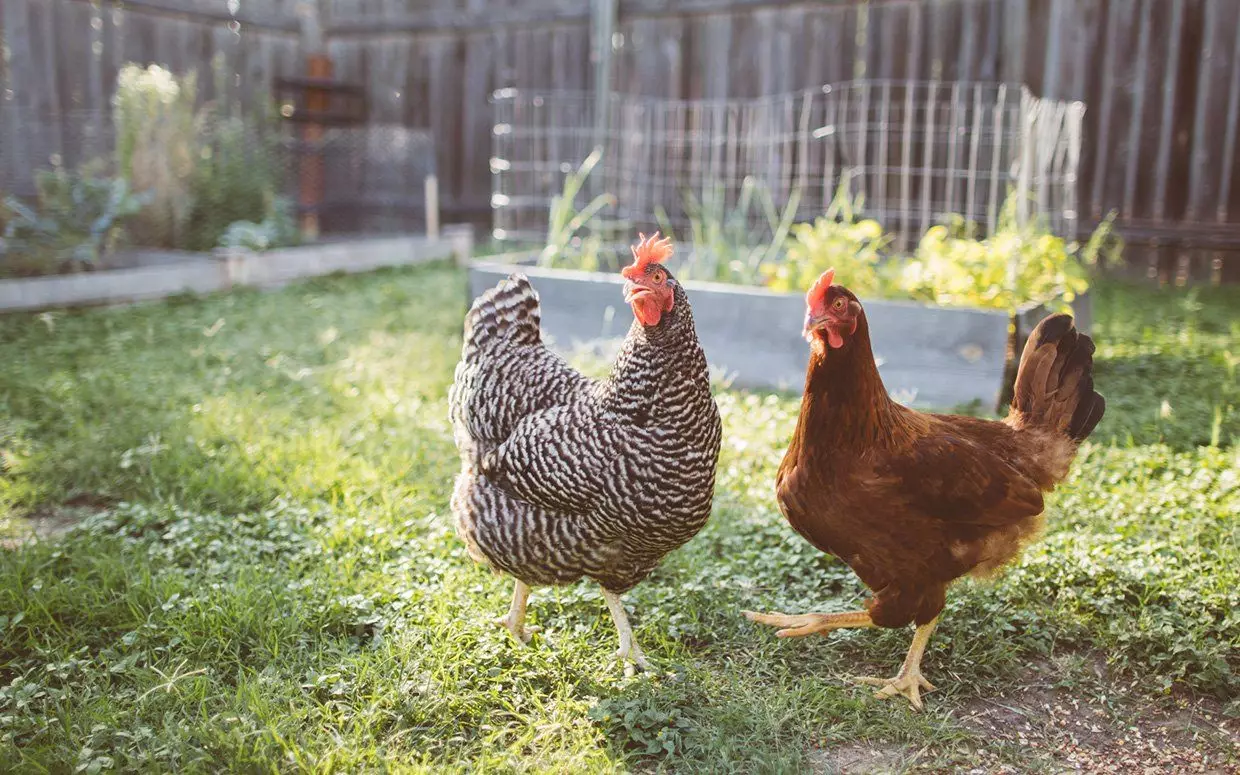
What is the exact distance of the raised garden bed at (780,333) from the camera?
4.42 m

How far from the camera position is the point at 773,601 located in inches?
114

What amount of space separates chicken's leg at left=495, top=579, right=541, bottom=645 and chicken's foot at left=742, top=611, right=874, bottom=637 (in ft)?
2.28

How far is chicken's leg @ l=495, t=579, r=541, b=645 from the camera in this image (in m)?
2.68

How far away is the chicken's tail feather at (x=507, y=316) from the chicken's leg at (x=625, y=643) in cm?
84

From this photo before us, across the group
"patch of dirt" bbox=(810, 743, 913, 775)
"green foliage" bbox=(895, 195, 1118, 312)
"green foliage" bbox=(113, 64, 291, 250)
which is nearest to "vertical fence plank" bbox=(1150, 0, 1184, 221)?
"green foliage" bbox=(895, 195, 1118, 312)

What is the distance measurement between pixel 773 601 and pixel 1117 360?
3.49m

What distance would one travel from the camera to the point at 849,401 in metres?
2.43

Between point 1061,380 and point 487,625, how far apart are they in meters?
1.83

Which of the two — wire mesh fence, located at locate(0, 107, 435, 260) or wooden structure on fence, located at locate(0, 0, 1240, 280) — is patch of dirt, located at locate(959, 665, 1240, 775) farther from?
wire mesh fence, located at locate(0, 107, 435, 260)

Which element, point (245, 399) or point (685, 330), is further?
point (245, 399)

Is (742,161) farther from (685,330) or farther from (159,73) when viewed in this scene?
(685,330)

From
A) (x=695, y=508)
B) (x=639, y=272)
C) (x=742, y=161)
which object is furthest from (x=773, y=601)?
(x=742, y=161)

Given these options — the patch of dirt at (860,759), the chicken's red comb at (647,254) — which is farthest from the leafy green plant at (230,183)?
the patch of dirt at (860,759)

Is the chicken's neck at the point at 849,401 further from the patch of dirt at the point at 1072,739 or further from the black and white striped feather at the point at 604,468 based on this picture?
the patch of dirt at the point at 1072,739
